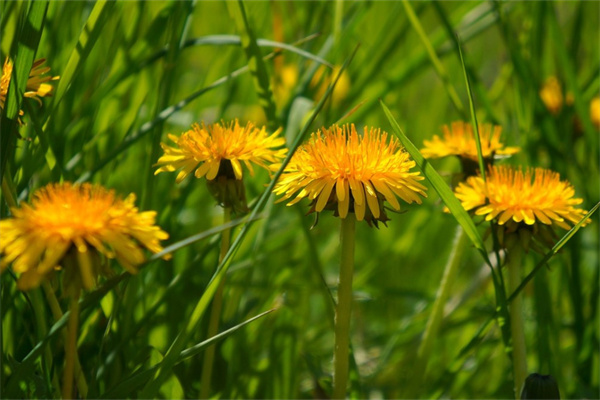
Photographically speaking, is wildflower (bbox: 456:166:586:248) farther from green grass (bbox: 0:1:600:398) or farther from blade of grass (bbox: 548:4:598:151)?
blade of grass (bbox: 548:4:598:151)

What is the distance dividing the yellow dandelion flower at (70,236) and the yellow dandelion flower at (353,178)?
17cm

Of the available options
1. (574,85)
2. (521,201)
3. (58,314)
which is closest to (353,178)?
(521,201)

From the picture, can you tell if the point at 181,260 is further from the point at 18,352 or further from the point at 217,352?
the point at 18,352

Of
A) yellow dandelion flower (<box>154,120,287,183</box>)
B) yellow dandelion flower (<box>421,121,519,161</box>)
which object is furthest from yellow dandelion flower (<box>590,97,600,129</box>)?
yellow dandelion flower (<box>154,120,287,183</box>)

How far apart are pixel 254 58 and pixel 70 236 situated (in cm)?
48

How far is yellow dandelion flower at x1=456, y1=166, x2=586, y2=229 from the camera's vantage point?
0.85 m

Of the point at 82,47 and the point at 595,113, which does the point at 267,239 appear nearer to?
the point at 82,47

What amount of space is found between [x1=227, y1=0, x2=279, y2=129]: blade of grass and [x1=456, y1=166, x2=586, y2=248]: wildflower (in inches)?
11.6

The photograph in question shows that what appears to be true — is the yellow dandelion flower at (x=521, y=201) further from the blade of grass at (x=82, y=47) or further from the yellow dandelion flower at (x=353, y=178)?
the blade of grass at (x=82, y=47)

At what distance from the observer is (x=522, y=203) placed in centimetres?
86

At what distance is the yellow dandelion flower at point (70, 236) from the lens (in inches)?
24.7

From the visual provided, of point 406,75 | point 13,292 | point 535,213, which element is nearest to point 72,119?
point 13,292

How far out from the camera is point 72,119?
125 cm

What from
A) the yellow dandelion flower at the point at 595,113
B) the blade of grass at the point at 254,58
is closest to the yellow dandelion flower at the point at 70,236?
the blade of grass at the point at 254,58
